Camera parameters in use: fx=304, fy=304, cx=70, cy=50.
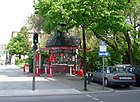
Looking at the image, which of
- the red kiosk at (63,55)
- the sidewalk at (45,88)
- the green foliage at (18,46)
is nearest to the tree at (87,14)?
the sidewalk at (45,88)

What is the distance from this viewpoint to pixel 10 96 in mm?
14773

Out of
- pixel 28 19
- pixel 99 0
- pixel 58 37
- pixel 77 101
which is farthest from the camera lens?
pixel 28 19

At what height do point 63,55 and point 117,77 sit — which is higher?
point 63,55

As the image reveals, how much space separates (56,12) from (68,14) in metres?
0.93

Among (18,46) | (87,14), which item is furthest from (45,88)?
(18,46)

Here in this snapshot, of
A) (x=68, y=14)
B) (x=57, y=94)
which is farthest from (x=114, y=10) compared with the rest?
(x=57, y=94)

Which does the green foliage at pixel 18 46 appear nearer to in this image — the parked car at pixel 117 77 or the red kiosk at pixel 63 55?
the red kiosk at pixel 63 55

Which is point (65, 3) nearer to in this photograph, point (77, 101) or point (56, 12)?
point (56, 12)

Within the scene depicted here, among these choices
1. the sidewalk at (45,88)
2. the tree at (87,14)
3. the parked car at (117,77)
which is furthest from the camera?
the tree at (87,14)

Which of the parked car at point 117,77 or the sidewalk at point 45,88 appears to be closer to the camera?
the sidewalk at point 45,88

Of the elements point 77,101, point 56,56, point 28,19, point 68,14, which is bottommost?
point 77,101

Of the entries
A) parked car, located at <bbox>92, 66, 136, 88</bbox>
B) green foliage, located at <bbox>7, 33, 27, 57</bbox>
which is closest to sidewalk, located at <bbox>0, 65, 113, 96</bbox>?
parked car, located at <bbox>92, 66, 136, 88</bbox>

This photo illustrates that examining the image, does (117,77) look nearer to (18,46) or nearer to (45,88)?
(45,88)

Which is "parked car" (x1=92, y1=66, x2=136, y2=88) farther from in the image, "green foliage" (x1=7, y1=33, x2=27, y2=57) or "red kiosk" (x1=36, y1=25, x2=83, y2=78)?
"green foliage" (x1=7, y1=33, x2=27, y2=57)
